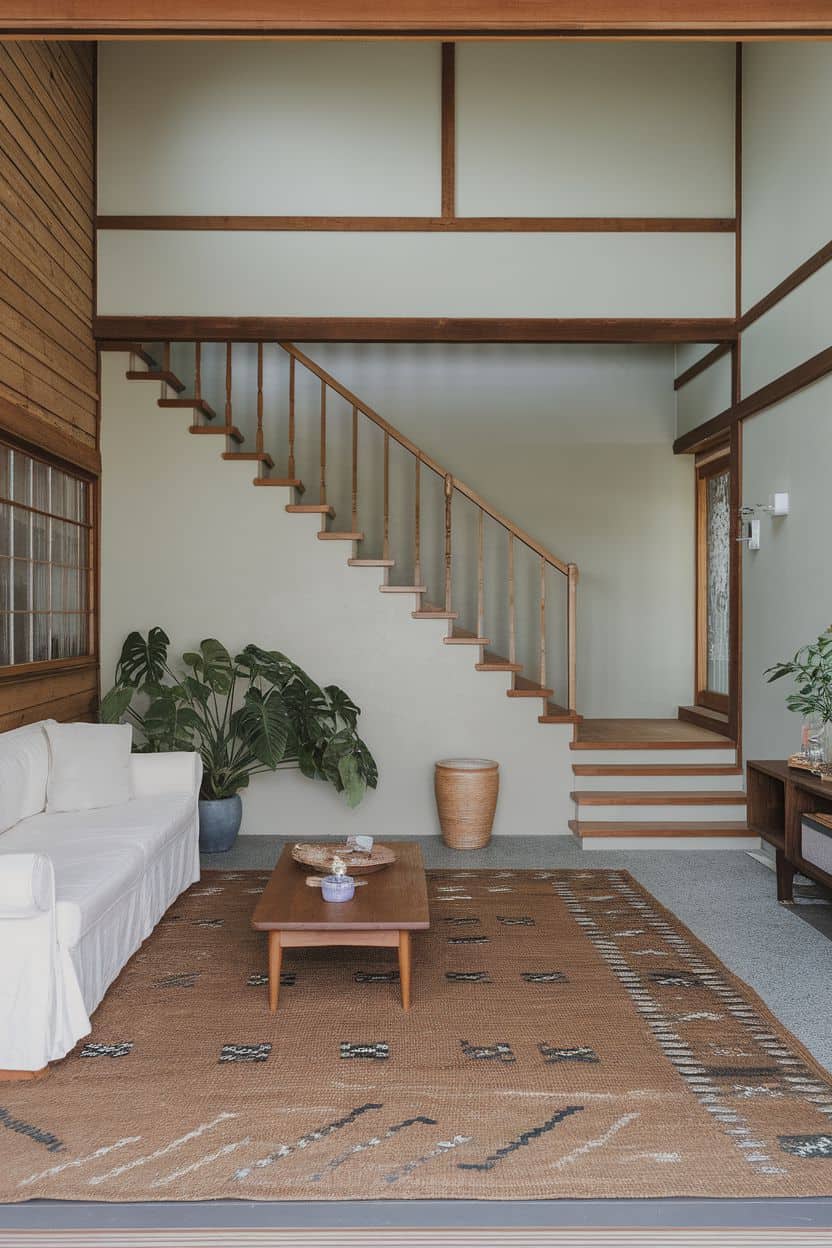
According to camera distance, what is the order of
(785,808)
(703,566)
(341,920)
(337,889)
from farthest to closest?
(703,566)
(785,808)
(337,889)
(341,920)

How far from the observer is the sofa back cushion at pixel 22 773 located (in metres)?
4.07

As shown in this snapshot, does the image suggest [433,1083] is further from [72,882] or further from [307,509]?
[307,509]

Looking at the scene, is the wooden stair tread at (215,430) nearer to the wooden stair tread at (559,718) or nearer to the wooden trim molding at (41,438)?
the wooden trim molding at (41,438)

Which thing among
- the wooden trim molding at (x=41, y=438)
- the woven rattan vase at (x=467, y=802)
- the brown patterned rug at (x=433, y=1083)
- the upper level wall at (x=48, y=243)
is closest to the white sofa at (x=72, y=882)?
Result: the brown patterned rug at (x=433, y=1083)

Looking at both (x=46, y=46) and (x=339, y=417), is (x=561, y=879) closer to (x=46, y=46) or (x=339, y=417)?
(x=339, y=417)

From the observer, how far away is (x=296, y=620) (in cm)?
621

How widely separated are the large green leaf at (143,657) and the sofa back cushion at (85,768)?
1.08 m

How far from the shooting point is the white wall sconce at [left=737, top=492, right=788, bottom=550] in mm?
5414

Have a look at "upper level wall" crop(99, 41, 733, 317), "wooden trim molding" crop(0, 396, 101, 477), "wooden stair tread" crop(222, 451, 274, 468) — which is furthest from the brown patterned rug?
"upper level wall" crop(99, 41, 733, 317)

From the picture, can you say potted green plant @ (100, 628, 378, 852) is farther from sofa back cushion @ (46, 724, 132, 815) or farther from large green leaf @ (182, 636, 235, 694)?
sofa back cushion @ (46, 724, 132, 815)

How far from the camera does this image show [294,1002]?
3410 mm

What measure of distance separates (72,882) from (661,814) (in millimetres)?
3743

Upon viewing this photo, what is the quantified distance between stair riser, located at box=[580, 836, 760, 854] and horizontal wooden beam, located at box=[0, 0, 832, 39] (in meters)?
4.23

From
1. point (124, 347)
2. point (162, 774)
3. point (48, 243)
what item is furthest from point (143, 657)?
A: point (48, 243)
